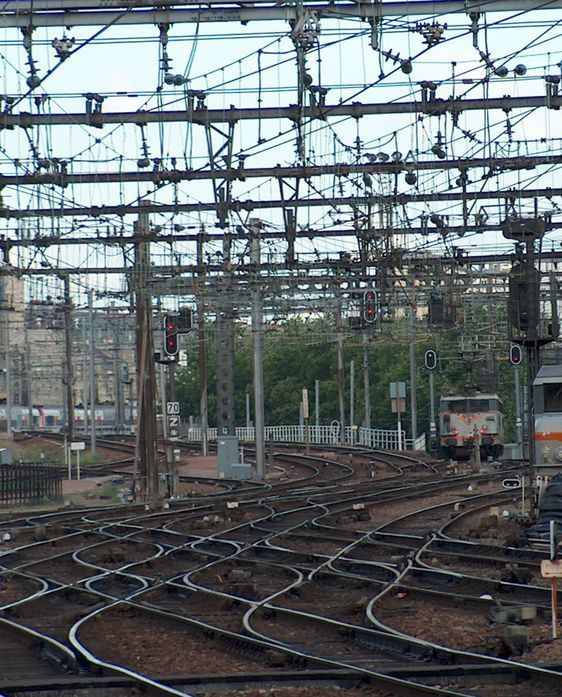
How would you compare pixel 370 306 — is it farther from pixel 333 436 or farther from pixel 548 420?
pixel 333 436

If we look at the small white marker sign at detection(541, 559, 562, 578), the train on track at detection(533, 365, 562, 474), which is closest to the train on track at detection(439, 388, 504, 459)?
the train on track at detection(533, 365, 562, 474)

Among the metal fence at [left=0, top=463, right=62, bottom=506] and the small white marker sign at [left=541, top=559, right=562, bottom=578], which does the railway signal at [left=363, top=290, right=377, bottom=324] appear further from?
the small white marker sign at [left=541, top=559, right=562, bottom=578]

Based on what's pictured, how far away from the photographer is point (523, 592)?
43.0 feet

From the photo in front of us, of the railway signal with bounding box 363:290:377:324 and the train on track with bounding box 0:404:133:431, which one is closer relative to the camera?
the railway signal with bounding box 363:290:377:324

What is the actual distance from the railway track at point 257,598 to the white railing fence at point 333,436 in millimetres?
28054

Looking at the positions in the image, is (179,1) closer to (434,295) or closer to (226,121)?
(226,121)

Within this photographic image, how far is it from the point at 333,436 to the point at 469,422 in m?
18.5

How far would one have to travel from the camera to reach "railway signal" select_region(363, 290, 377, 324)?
33.6 metres

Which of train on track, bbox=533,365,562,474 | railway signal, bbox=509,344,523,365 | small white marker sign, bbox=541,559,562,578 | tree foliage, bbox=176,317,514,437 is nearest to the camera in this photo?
small white marker sign, bbox=541,559,562,578

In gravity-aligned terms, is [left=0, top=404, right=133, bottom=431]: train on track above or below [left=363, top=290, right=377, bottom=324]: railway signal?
below

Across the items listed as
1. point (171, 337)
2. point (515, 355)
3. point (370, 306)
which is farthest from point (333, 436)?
point (171, 337)

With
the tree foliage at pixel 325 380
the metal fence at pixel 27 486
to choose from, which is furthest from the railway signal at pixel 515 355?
the tree foliage at pixel 325 380

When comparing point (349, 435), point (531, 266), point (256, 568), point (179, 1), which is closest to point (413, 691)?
point (256, 568)

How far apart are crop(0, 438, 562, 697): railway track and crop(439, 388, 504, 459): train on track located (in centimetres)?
1767
